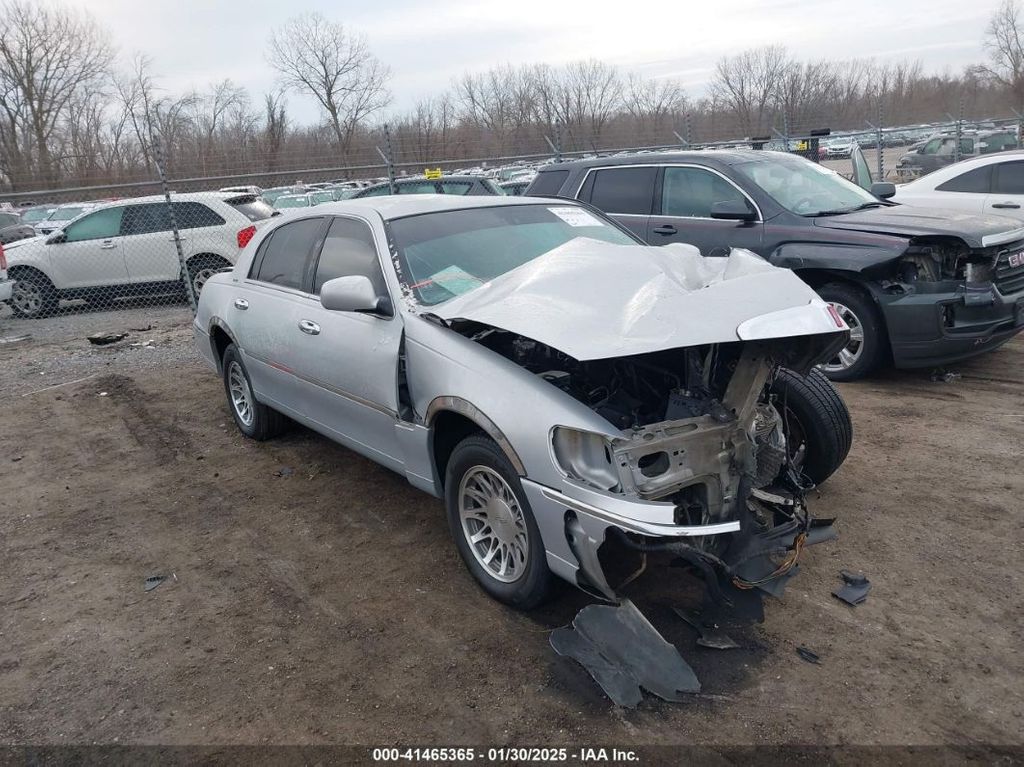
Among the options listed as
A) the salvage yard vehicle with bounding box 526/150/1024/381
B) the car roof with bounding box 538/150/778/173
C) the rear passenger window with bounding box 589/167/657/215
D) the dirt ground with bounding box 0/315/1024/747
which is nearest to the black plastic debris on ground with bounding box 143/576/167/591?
the dirt ground with bounding box 0/315/1024/747

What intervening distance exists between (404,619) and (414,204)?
93.8 inches

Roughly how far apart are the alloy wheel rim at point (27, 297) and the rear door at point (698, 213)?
983 centimetres

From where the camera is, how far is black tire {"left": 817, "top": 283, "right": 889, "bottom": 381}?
6.07 m

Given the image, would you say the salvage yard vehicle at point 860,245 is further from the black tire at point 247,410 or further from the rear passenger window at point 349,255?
the black tire at point 247,410

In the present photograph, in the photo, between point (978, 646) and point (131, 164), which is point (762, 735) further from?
point (131, 164)

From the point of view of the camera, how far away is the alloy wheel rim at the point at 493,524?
3270mm

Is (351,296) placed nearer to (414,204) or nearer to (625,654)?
(414,204)

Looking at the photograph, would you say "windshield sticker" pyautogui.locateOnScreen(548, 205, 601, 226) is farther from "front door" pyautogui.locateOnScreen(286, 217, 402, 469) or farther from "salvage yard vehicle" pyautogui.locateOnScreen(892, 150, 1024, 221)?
"salvage yard vehicle" pyautogui.locateOnScreen(892, 150, 1024, 221)

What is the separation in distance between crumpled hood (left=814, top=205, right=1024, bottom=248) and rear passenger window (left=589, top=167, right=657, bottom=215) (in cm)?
173

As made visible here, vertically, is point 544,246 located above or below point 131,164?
below

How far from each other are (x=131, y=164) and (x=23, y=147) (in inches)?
449

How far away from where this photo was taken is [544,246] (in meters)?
4.31

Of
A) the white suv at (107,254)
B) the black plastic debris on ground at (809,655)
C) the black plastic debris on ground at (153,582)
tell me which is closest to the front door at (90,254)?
the white suv at (107,254)

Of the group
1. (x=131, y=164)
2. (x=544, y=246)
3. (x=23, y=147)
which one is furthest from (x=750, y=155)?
(x=23, y=147)
